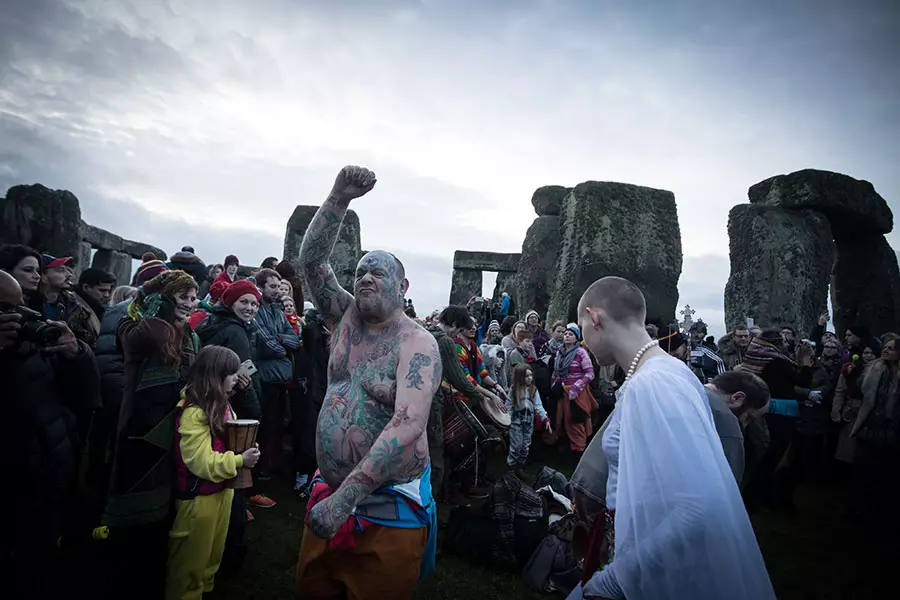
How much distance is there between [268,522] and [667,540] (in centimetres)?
391

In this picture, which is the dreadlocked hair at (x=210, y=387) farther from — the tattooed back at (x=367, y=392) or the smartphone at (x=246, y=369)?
the tattooed back at (x=367, y=392)

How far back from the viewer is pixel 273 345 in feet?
15.9

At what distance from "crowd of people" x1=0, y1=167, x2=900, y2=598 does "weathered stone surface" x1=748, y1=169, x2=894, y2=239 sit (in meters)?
4.71

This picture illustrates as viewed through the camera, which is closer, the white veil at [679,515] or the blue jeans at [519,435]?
the white veil at [679,515]

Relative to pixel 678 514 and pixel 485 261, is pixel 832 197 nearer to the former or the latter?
pixel 678 514

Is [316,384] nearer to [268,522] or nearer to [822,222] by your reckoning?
[268,522]

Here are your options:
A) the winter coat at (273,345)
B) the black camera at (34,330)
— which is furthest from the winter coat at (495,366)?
the black camera at (34,330)

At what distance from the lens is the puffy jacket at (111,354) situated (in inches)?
149

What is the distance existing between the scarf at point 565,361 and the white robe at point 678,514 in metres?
5.91

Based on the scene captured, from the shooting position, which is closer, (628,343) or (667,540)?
(667,540)

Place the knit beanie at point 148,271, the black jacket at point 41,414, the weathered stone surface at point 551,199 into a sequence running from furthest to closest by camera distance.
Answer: the weathered stone surface at point 551,199 < the knit beanie at point 148,271 < the black jacket at point 41,414

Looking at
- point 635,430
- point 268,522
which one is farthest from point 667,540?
point 268,522

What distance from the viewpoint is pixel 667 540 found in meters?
1.53

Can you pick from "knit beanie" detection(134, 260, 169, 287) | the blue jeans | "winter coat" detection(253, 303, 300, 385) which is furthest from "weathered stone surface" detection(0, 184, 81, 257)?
the blue jeans
